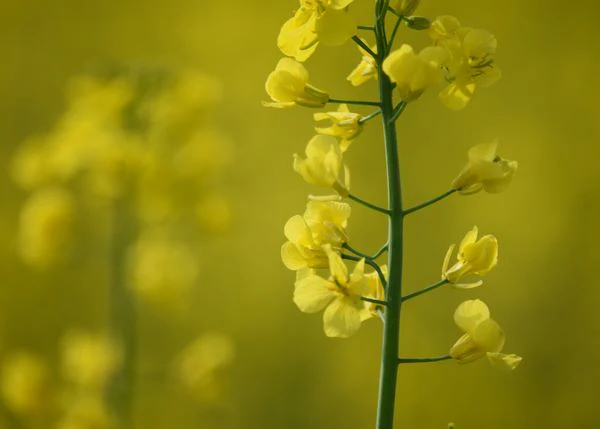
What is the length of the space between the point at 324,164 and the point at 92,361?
201 centimetres

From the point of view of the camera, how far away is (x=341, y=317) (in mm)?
1391

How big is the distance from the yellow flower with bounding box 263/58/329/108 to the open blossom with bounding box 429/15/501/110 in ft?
0.65

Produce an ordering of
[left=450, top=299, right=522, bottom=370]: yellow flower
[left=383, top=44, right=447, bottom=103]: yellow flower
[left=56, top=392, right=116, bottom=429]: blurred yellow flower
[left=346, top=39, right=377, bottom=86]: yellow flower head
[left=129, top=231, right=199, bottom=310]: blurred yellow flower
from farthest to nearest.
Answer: [left=129, top=231, right=199, bottom=310]: blurred yellow flower → [left=56, top=392, right=116, bottom=429]: blurred yellow flower → [left=346, top=39, right=377, bottom=86]: yellow flower head → [left=450, top=299, right=522, bottom=370]: yellow flower → [left=383, top=44, right=447, bottom=103]: yellow flower

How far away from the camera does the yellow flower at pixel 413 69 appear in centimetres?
133

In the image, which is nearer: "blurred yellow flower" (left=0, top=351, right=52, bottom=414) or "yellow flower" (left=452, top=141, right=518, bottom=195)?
"yellow flower" (left=452, top=141, right=518, bottom=195)

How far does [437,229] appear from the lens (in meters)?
5.88

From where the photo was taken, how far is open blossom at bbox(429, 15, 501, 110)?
1428 millimetres

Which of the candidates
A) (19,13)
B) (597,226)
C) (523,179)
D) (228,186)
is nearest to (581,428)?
(597,226)

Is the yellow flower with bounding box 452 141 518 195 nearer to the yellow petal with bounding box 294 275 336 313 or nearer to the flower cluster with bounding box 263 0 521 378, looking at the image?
the flower cluster with bounding box 263 0 521 378

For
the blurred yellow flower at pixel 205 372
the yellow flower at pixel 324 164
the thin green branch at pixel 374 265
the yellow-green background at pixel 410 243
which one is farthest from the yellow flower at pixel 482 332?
the yellow-green background at pixel 410 243

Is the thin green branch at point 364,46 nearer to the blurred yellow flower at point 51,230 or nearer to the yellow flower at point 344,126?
the yellow flower at point 344,126

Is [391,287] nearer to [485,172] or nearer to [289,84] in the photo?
[485,172]

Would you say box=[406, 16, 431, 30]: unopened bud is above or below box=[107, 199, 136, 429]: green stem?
above

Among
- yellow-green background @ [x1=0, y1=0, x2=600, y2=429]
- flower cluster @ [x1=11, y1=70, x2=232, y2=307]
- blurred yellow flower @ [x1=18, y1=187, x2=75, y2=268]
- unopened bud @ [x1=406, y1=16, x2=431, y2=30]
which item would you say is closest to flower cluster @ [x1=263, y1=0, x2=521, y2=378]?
unopened bud @ [x1=406, y1=16, x2=431, y2=30]
